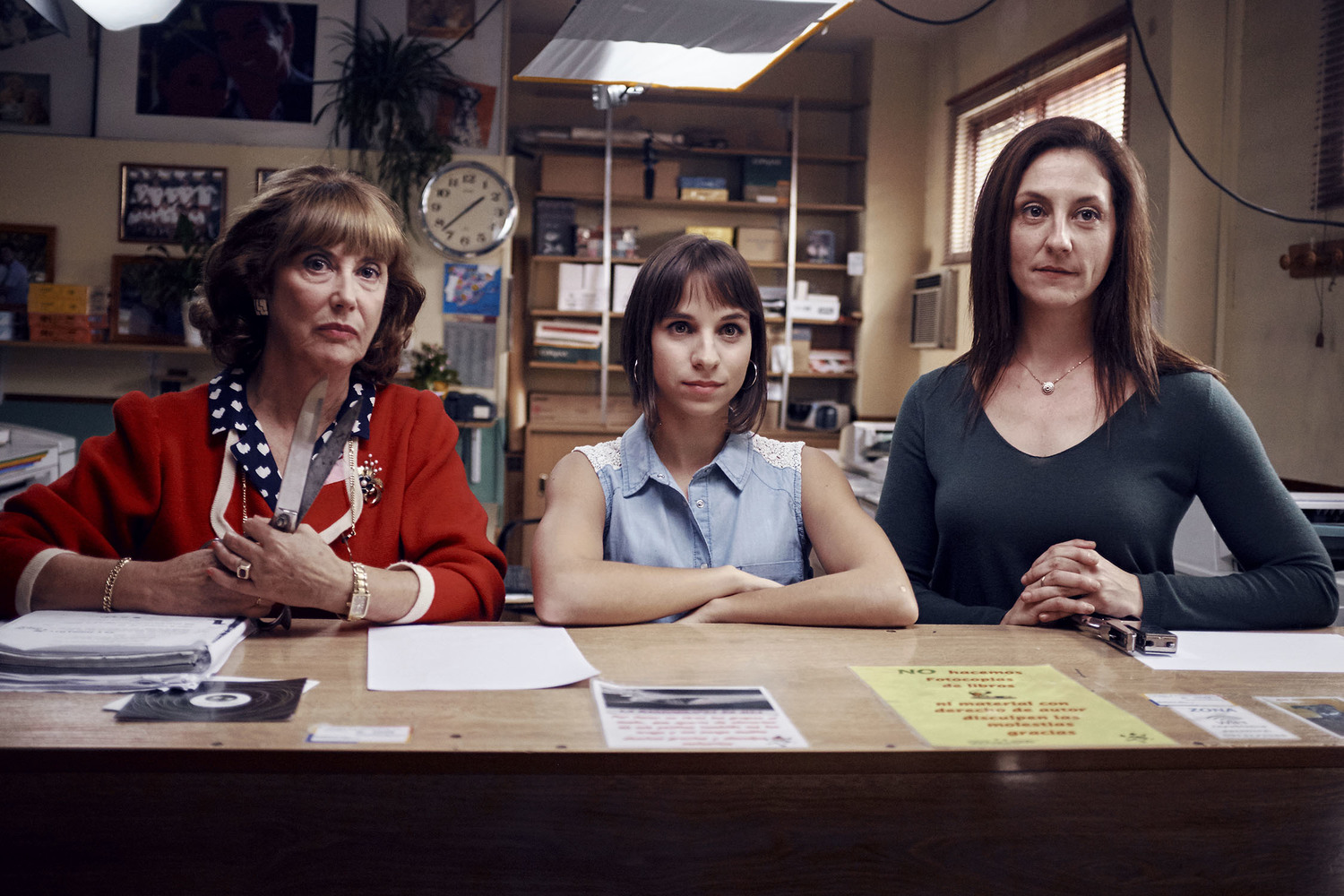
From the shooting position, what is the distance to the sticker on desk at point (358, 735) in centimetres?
87

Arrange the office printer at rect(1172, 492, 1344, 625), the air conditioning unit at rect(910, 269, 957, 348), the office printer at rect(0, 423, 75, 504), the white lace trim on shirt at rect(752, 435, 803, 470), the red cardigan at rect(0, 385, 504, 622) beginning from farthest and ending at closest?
the air conditioning unit at rect(910, 269, 957, 348) < the office printer at rect(0, 423, 75, 504) < the office printer at rect(1172, 492, 1344, 625) < the white lace trim on shirt at rect(752, 435, 803, 470) < the red cardigan at rect(0, 385, 504, 622)

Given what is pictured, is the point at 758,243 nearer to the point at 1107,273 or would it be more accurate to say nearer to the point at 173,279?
the point at 173,279

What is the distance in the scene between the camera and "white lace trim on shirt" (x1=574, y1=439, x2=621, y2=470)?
157 centimetres

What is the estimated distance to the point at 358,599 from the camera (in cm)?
127

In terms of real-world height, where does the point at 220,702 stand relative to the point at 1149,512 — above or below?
below

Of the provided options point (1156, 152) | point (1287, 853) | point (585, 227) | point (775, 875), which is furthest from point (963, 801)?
point (585, 227)

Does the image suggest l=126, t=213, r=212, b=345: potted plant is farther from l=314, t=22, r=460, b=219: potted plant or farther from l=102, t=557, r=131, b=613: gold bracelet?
l=102, t=557, r=131, b=613: gold bracelet

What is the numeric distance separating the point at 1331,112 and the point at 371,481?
3.17m

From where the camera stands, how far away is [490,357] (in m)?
5.10

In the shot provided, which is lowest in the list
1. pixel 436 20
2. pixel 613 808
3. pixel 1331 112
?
pixel 613 808

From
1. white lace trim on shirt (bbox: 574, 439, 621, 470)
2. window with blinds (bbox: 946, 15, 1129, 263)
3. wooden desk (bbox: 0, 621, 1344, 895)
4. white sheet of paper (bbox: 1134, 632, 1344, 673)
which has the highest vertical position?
window with blinds (bbox: 946, 15, 1129, 263)

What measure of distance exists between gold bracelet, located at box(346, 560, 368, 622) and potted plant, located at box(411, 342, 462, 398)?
11.4 ft

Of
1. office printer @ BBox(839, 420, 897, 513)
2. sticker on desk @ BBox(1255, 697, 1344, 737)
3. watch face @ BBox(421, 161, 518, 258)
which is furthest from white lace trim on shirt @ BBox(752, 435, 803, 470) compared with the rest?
watch face @ BBox(421, 161, 518, 258)

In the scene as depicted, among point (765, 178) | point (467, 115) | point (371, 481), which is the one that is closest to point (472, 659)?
point (371, 481)
